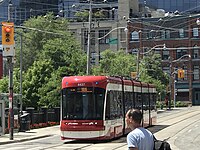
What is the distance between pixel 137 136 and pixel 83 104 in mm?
17923

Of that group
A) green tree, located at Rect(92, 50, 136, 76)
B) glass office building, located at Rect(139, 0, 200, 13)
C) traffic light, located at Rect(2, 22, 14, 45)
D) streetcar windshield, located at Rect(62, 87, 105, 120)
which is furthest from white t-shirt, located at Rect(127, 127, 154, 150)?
glass office building, located at Rect(139, 0, 200, 13)

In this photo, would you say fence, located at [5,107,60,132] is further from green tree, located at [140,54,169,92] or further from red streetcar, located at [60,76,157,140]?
green tree, located at [140,54,169,92]

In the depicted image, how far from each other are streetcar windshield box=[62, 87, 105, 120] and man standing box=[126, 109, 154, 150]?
17.5m

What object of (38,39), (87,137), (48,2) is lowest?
(87,137)

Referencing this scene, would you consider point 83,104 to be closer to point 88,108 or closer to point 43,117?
point 88,108

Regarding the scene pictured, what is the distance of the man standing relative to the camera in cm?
702

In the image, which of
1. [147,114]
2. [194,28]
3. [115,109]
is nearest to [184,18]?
[194,28]

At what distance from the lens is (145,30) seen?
99125 mm

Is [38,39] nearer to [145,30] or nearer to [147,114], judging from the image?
[145,30]

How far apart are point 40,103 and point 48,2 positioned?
5509 cm

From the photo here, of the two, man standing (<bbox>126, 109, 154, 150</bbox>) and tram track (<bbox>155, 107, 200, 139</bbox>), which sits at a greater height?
man standing (<bbox>126, 109, 154, 150</bbox>)

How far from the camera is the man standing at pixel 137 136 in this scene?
7020mm

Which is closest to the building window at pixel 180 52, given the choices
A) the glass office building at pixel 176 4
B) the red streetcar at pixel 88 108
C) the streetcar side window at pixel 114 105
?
the glass office building at pixel 176 4

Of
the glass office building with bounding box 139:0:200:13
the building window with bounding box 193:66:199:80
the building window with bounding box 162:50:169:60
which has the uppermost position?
the glass office building with bounding box 139:0:200:13
